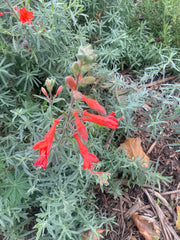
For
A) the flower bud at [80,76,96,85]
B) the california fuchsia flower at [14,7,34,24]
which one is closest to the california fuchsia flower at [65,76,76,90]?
the flower bud at [80,76,96,85]

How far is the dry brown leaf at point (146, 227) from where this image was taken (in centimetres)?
263

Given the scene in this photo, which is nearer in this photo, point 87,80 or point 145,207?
point 87,80

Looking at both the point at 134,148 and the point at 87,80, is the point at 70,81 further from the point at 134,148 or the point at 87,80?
the point at 134,148

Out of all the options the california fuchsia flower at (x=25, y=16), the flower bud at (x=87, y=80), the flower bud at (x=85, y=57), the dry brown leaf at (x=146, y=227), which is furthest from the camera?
the dry brown leaf at (x=146, y=227)

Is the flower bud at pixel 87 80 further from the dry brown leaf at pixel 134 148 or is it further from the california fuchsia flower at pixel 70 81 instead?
the dry brown leaf at pixel 134 148

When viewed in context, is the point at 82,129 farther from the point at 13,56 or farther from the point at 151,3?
the point at 151,3

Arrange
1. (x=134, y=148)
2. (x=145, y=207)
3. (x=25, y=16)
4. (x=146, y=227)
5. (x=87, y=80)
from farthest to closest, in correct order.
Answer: (x=134, y=148) < (x=145, y=207) < (x=146, y=227) < (x=25, y=16) < (x=87, y=80)

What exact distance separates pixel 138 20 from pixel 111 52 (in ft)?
4.23

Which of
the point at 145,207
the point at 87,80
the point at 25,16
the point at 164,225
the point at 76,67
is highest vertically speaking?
the point at 25,16

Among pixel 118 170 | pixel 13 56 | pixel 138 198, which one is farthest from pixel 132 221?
pixel 13 56

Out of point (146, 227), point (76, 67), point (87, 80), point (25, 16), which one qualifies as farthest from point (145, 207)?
point (25, 16)

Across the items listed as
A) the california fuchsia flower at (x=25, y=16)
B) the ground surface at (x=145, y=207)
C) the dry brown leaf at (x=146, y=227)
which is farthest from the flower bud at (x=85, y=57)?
the dry brown leaf at (x=146, y=227)

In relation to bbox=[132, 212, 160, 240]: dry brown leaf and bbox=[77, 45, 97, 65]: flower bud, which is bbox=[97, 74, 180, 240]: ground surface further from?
bbox=[77, 45, 97, 65]: flower bud

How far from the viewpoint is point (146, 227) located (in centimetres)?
268
